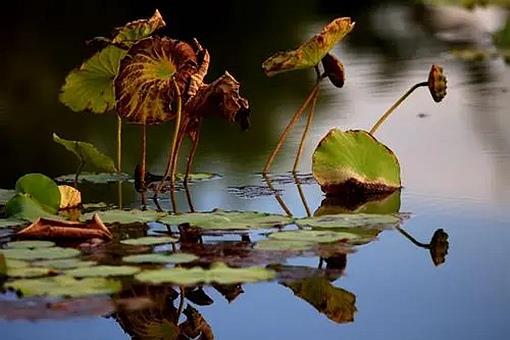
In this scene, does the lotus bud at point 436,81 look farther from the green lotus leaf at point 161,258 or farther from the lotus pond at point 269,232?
the green lotus leaf at point 161,258

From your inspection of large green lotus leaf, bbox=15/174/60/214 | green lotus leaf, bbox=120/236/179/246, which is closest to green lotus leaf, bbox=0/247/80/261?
green lotus leaf, bbox=120/236/179/246

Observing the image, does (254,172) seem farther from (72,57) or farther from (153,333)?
(72,57)

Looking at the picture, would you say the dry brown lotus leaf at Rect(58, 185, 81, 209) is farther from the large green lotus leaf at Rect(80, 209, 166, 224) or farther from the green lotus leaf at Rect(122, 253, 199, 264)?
the green lotus leaf at Rect(122, 253, 199, 264)

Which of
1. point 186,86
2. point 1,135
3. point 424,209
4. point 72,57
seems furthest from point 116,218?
point 72,57

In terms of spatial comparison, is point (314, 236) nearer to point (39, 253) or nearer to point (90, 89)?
point (39, 253)

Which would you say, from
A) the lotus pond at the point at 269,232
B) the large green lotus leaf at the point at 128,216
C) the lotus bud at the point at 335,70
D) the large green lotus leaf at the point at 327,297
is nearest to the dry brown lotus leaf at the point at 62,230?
the lotus pond at the point at 269,232

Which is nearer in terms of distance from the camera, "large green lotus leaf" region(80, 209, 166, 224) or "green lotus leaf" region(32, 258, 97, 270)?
"green lotus leaf" region(32, 258, 97, 270)

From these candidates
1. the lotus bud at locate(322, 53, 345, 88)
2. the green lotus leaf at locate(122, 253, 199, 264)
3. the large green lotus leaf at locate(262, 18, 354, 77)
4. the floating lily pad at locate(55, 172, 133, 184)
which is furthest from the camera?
the floating lily pad at locate(55, 172, 133, 184)
